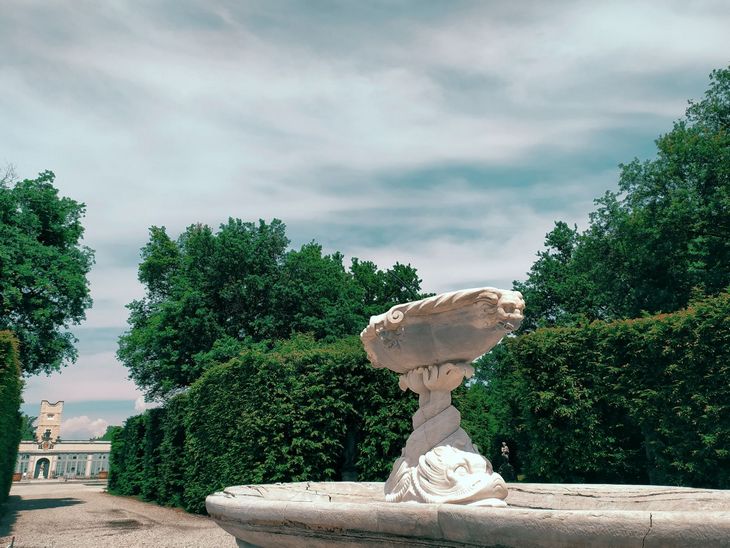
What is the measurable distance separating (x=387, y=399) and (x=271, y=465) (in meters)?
3.03

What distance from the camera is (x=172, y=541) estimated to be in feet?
39.2

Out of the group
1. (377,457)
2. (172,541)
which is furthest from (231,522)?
(377,457)

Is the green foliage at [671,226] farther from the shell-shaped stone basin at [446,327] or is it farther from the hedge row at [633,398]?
the shell-shaped stone basin at [446,327]

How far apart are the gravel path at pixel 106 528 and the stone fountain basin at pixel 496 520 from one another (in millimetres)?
6746

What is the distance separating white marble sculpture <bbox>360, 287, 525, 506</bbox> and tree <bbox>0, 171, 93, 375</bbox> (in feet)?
63.0

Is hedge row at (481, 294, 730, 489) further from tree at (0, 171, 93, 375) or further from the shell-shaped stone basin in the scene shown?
tree at (0, 171, 93, 375)

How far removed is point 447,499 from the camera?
4.96 metres

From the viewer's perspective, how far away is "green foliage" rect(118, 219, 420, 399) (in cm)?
2588

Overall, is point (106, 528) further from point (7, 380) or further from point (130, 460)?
point (130, 460)

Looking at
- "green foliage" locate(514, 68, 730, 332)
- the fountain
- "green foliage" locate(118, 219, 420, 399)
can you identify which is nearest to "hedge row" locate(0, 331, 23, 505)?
"green foliage" locate(118, 219, 420, 399)

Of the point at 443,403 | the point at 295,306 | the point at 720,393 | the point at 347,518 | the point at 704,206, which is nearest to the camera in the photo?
the point at 347,518

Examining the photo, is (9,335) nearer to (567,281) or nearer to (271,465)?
(271,465)

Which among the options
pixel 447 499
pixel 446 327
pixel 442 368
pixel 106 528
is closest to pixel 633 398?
pixel 442 368

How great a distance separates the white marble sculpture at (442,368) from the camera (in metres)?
5.11
